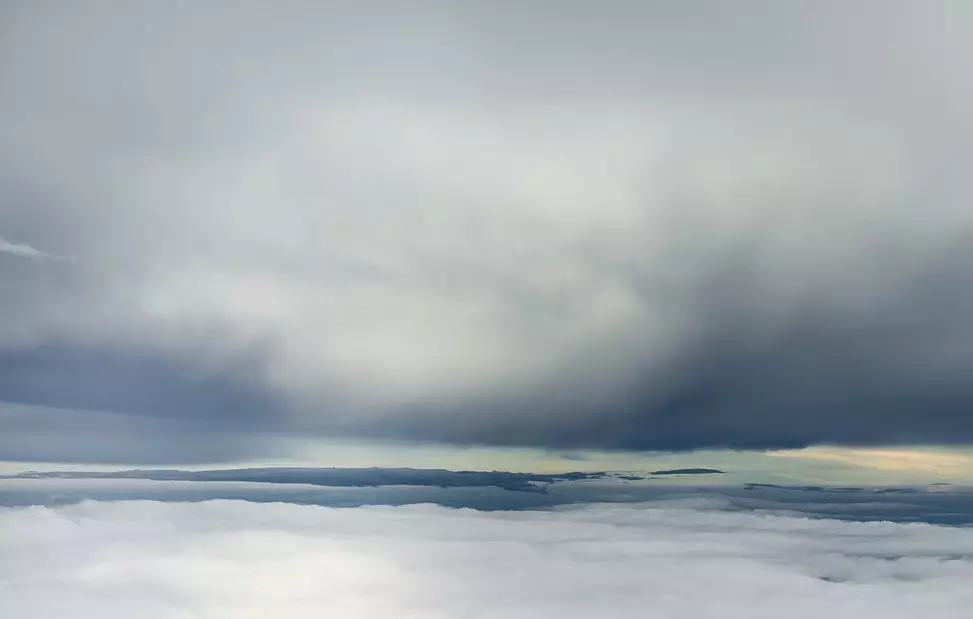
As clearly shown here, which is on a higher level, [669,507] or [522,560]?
[669,507]

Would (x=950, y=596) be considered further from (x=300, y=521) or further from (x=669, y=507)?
(x=300, y=521)

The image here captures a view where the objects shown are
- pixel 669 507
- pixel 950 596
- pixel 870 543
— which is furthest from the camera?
pixel 870 543

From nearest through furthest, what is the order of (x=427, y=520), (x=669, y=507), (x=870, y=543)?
(x=427, y=520) → (x=669, y=507) → (x=870, y=543)

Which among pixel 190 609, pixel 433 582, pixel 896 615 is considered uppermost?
pixel 433 582

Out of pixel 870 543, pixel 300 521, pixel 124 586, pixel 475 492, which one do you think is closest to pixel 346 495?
pixel 300 521

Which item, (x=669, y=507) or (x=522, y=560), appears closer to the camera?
(x=669, y=507)

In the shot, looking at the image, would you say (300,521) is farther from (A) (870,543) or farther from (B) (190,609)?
(A) (870,543)

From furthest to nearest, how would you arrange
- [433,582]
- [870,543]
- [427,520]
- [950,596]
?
[870,543] → [950,596] → [427,520] → [433,582]

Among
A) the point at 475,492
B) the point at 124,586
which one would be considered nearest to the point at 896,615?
the point at 475,492

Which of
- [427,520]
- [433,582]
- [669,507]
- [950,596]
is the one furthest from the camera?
[950,596]
